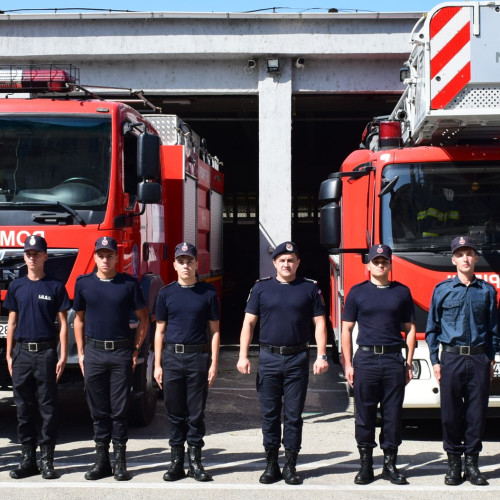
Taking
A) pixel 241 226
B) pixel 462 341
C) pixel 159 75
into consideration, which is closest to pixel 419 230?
pixel 462 341

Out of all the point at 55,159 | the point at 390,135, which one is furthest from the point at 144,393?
the point at 390,135

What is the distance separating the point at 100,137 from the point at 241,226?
20112 mm

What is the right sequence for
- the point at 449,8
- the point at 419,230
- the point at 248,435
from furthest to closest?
the point at 248,435 → the point at 419,230 → the point at 449,8

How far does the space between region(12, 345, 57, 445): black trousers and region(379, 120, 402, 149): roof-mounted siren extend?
3822 millimetres

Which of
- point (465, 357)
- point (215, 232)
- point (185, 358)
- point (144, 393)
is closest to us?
point (465, 357)

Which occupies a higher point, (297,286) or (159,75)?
(159,75)

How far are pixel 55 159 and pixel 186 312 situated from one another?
2063mm

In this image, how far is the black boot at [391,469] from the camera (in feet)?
21.1

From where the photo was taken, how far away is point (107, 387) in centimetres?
682

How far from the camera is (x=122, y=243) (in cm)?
788

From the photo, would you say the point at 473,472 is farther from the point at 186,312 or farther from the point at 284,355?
the point at 186,312

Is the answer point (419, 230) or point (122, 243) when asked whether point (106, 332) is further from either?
point (419, 230)

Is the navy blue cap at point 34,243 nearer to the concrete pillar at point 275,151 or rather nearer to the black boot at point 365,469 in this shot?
the black boot at point 365,469

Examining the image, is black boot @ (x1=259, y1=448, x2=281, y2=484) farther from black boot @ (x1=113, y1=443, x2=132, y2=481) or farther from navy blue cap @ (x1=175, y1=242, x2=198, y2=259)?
navy blue cap @ (x1=175, y1=242, x2=198, y2=259)
